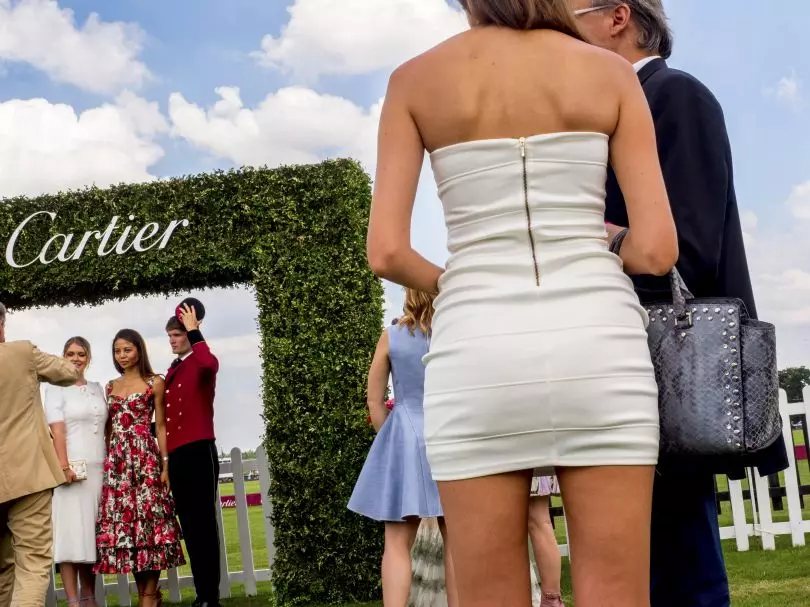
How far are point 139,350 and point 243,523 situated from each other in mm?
2252

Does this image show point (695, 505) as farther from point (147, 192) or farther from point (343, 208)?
point (147, 192)

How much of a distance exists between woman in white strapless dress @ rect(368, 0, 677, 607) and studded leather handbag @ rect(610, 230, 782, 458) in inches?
12.7

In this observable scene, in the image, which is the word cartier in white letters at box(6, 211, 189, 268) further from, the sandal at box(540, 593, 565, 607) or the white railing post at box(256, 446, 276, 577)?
the sandal at box(540, 593, 565, 607)

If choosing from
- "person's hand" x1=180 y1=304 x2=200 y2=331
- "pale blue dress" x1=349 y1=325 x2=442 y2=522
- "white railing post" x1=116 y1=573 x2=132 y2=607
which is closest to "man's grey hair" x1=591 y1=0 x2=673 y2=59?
"pale blue dress" x1=349 y1=325 x2=442 y2=522

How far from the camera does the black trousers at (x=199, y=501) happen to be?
7.31 m

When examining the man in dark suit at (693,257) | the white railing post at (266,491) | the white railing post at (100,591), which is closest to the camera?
the man in dark suit at (693,257)

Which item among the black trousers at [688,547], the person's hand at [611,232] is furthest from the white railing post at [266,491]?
the person's hand at [611,232]

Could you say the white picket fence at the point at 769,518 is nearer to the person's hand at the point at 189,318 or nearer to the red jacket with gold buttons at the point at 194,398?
the red jacket with gold buttons at the point at 194,398

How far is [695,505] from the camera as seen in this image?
2.29m

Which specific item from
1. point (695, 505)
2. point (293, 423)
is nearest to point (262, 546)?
point (293, 423)

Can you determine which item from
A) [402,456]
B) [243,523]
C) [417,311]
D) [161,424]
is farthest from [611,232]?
[243,523]

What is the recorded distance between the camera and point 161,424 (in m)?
7.54

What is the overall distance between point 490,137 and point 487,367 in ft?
1.37

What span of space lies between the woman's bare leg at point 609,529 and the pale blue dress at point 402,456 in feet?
11.3
